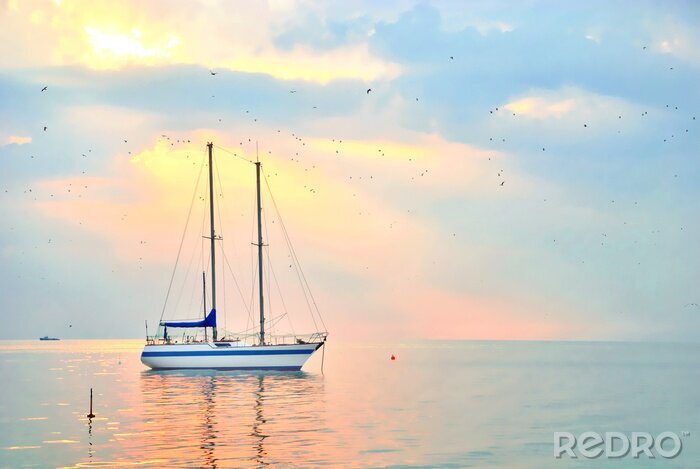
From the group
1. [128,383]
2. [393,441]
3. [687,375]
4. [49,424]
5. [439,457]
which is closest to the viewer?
[439,457]

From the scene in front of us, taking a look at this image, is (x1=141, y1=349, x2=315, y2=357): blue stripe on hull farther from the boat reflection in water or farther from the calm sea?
the boat reflection in water

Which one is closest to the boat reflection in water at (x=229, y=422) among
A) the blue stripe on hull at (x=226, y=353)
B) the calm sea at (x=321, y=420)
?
the calm sea at (x=321, y=420)

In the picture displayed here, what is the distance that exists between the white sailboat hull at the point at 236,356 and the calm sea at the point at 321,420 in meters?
1.52

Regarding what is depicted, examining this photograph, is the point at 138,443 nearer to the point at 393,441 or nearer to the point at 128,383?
the point at 393,441

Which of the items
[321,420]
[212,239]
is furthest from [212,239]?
[321,420]

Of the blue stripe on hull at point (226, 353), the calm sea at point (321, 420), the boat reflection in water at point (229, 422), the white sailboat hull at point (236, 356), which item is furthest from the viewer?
the white sailboat hull at point (236, 356)

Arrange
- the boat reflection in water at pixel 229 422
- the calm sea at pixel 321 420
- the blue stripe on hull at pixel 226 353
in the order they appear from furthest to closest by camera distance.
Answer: the blue stripe on hull at pixel 226 353 < the calm sea at pixel 321 420 < the boat reflection in water at pixel 229 422

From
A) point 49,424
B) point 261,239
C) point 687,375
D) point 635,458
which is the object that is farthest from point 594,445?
point 687,375

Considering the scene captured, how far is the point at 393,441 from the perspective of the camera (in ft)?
165

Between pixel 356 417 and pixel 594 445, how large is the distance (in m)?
17.0

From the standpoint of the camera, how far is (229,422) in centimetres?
5697

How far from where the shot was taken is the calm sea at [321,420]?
4491 centimetres

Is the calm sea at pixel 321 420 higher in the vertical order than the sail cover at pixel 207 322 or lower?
lower

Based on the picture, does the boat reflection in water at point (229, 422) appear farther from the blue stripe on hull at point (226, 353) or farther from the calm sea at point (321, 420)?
the blue stripe on hull at point (226, 353)
